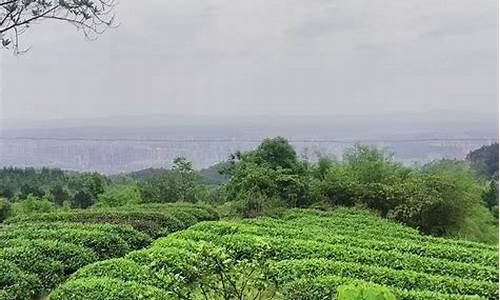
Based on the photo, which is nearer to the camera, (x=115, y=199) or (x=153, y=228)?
(x=153, y=228)

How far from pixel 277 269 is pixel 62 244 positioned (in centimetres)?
254

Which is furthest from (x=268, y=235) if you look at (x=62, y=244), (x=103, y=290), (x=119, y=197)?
(x=119, y=197)

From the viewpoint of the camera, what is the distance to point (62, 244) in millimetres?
7375

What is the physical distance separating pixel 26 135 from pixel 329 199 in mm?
14033

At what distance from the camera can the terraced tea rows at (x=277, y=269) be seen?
3623 millimetres

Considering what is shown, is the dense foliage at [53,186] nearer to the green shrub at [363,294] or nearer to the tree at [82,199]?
the tree at [82,199]

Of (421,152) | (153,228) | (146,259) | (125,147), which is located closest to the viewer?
(146,259)

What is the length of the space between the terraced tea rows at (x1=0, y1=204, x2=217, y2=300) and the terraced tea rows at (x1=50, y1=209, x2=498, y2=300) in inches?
18.3

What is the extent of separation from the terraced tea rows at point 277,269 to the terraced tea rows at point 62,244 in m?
0.46

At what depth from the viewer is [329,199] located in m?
16.0

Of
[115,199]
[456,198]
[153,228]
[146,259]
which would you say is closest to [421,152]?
[456,198]

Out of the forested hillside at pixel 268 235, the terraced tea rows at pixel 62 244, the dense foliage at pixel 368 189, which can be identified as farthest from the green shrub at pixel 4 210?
the dense foliage at pixel 368 189

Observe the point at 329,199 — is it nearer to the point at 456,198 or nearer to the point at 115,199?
the point at 456,198

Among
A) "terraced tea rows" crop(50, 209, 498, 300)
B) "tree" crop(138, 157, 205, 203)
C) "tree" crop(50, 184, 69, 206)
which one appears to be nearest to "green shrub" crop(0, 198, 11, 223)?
"tree" crop(138, 157, 205, 203)
